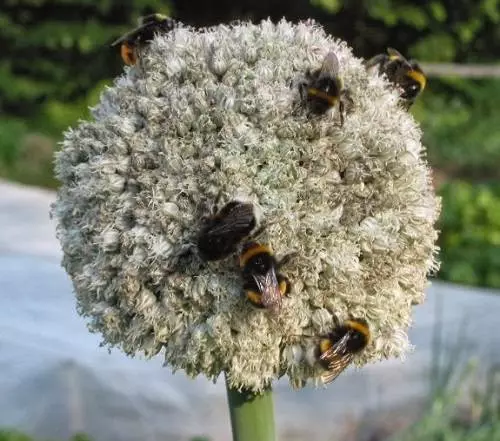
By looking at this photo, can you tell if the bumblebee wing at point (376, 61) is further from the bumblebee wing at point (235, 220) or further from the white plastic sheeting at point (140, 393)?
the white plastic sheeting at point (140, 393)

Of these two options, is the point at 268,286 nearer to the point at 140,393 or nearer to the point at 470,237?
the point at 140,393

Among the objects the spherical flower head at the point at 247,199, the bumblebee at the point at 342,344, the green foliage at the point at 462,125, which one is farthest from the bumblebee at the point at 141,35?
the green foliage at the point at 462,125

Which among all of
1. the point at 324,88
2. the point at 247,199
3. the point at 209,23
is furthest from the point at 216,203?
the point at 209,23

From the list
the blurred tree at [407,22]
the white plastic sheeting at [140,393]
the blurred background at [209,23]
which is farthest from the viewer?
the blurred tree at [407,22]

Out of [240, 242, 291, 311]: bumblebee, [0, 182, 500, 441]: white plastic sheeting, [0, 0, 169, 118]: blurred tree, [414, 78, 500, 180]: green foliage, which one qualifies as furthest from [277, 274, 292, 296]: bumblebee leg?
[0, 0, 169, 118]: blurred tree

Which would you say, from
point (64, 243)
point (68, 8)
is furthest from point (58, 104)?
point (64, 243)
